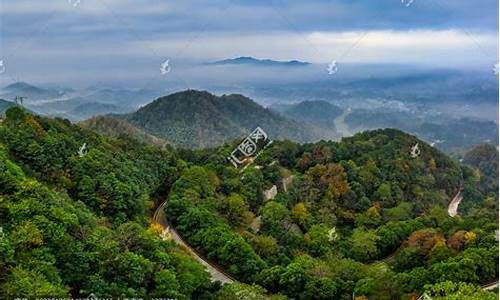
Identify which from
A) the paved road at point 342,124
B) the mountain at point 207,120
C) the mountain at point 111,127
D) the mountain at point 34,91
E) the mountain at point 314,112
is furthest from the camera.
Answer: the mountain at point 314,112

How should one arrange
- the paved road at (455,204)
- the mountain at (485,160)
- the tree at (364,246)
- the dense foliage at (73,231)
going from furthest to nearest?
the mountain at (485,160), the paved road at (455,204), the tree at (364,246), the dense foliage at (73,231)

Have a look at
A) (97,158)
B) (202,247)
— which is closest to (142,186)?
(97,158)

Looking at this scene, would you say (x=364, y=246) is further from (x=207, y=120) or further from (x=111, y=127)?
(x=207, y=120)

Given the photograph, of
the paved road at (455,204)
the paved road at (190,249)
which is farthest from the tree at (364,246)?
the paved road at (455,204)

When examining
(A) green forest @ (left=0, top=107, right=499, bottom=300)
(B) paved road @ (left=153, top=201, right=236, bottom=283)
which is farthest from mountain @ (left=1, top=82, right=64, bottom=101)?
(B) paved road @ (left=153, top=201, right=236, bottom=283)

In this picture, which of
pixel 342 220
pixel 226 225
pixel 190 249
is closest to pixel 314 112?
pixel 342 220

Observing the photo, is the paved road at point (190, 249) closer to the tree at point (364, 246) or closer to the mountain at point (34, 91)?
the tree at point (364, 246)

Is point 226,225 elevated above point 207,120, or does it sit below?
above
